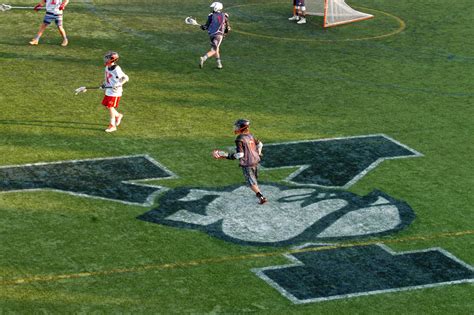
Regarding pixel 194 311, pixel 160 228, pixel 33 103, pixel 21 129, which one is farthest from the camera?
pixel 33 103

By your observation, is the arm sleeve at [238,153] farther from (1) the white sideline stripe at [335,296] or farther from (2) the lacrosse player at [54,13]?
(2) the lacrosse player at [54,13]

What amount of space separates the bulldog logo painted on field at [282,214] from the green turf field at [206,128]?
287 mm

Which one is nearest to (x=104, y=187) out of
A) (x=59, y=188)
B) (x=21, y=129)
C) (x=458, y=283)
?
(x=59, y=188)

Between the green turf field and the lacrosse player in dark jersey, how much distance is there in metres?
1.14

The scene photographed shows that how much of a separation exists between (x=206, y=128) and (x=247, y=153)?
4.82m

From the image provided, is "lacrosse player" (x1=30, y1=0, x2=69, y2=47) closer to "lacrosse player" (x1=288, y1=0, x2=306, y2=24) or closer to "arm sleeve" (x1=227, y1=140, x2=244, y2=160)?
"lacrosse player" (x1=288, y1=0, x2=306, y2=24)

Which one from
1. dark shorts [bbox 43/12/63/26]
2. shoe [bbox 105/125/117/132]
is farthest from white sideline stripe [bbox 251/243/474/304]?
dark shorts [bbox 43/12/63/26]

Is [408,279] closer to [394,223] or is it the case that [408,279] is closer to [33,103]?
[394,223]

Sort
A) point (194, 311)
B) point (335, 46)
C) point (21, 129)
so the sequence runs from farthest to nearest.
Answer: point (335, 46) < point (21, 129) < point (194, 311)

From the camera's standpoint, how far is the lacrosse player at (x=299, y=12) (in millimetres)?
35562

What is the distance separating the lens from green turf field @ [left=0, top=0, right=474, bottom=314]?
653 inches

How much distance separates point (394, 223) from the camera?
1961 cm

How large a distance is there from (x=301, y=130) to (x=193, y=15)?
1231 centimetres

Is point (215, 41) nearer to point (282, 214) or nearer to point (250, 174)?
point (250, 174)
